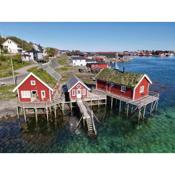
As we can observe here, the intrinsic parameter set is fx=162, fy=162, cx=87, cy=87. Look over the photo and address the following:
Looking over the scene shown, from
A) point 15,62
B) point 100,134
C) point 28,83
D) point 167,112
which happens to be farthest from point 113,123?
point 15,62

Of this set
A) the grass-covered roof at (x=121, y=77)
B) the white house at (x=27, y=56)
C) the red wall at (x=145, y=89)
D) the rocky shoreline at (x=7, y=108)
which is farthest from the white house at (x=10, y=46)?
the red wall at (x=145, y=89)

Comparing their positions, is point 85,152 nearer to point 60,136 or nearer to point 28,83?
point 60,136

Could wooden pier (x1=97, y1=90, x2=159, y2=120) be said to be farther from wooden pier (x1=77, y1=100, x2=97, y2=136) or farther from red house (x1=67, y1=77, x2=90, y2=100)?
wooden pier (x1=77, y1=100, x2=97, y2=136)

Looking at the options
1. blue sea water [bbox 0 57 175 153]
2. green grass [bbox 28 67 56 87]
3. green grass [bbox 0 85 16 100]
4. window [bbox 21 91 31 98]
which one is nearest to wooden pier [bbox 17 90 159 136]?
window [bbox 21 91 31 98]

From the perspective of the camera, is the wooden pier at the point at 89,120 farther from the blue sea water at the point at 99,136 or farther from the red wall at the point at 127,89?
the red wall at the point at 127,89

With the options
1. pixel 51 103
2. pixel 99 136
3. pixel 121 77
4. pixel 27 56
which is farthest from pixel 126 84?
pixel 27 56

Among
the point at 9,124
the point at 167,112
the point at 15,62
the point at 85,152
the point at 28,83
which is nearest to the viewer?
the point at 85,152

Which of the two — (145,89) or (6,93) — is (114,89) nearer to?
(145,89)
